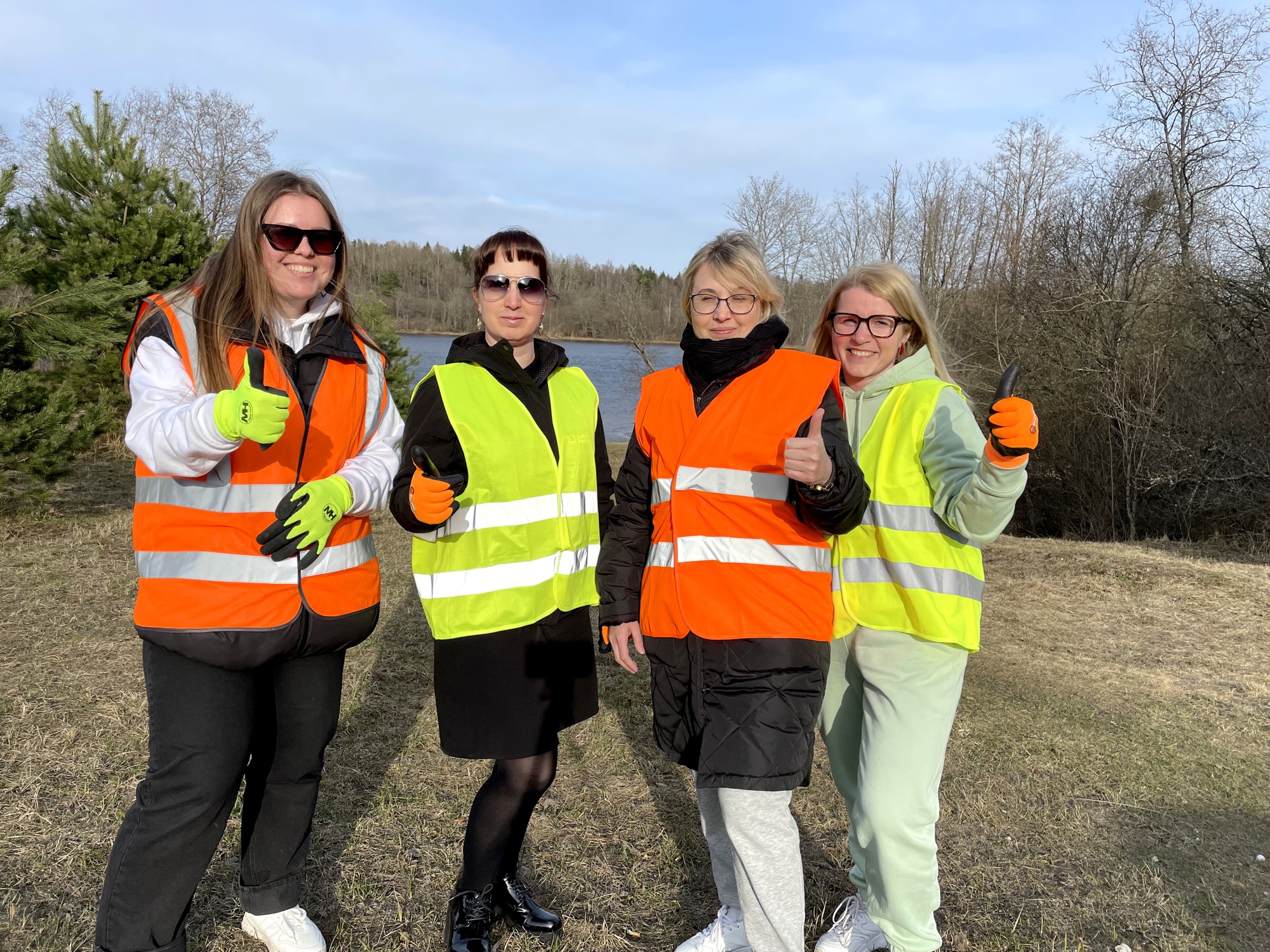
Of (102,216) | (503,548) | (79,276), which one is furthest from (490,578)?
(102,216)

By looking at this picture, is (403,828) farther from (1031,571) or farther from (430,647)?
(1031,571)

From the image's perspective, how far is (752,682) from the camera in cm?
212

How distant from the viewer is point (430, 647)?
572cm

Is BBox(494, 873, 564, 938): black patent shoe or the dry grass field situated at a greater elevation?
BBox(494, 873, 564, 938): black patent shoe

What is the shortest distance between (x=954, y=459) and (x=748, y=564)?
25.8 inches

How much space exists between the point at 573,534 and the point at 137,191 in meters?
11.7

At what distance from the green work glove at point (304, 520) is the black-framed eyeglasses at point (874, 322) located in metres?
1.58

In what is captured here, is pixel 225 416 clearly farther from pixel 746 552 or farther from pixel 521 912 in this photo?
pixel 521 912

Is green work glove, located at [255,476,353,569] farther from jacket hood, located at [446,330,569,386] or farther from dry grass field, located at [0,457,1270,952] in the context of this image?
dry grass field, located at [0,457,1270,952]

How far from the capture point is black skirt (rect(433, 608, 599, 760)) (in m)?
2.35

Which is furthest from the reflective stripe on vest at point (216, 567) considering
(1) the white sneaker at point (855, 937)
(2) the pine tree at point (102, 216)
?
(2) the pine tree at point (102, 216)

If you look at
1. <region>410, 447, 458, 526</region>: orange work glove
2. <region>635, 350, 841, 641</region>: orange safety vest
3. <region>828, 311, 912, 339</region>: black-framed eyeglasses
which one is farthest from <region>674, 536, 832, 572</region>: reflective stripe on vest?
<region>828, 311, 912, 339</region>: black-framed eyeglasses

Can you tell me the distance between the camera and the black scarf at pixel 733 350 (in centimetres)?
222

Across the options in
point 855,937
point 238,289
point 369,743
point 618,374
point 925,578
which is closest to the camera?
point 238,289
